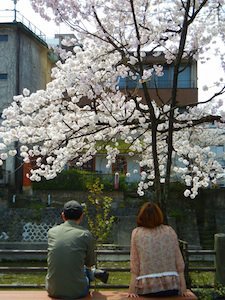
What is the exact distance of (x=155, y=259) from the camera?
4.97 m

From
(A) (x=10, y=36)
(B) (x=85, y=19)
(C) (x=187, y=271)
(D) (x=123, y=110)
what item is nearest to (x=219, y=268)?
(C) (x=187, y=271)

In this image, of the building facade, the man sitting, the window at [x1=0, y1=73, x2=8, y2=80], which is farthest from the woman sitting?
the window at [x1=0, y1=73, x2=8, y2=80]

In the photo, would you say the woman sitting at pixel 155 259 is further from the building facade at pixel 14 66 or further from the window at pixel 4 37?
the window at pixel 4 37

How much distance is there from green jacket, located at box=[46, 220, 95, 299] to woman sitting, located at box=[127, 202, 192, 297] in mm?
497

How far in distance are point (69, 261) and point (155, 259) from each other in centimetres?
85

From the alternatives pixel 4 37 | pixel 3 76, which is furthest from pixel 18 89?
pixel 4 37

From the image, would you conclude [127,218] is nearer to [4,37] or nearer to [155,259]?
[4,37]

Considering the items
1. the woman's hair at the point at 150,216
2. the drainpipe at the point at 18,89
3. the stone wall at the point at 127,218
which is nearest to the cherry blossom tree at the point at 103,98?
the woman's hair at the point at 150,216

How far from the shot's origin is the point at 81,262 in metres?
4.83

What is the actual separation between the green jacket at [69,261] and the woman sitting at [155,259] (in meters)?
0.50

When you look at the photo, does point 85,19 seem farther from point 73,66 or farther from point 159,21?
point 159,21

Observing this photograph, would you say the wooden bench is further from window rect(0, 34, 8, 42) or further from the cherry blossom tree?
window rect(0, 34, 8, 42)

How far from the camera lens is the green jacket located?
4.82 meters

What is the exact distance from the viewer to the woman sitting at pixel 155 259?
16.3ft
